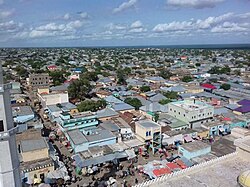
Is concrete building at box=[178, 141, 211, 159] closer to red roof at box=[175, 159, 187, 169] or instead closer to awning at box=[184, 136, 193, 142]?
red roof at box=[175, 159, 187, 169]

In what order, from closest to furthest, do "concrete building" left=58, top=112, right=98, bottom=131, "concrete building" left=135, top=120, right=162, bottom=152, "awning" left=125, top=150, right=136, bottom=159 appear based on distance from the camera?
"awning" left=125, top=150, right=136, bottom=159 < "concrete building" left=135, top=120, right=162, bottom=152 < "concrete building" left=58, top=112, right=98, bottom=131

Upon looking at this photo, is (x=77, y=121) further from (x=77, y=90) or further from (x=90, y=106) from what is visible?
(x=77, y=90)

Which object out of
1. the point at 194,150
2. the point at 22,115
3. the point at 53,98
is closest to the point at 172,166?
the point at 194,150

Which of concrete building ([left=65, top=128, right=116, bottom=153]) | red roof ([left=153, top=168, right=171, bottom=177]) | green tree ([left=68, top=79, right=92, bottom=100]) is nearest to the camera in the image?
red roof ([left=153, top=168, right=171, bottom=177])

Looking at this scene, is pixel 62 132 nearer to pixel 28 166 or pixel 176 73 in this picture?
pixel 28 166

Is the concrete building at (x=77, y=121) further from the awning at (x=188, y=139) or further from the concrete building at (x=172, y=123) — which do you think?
the awning at (x=188, y=139)

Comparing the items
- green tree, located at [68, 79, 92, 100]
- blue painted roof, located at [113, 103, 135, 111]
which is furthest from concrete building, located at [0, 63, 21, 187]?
green tree, located at [68, 79, 92, 100]
